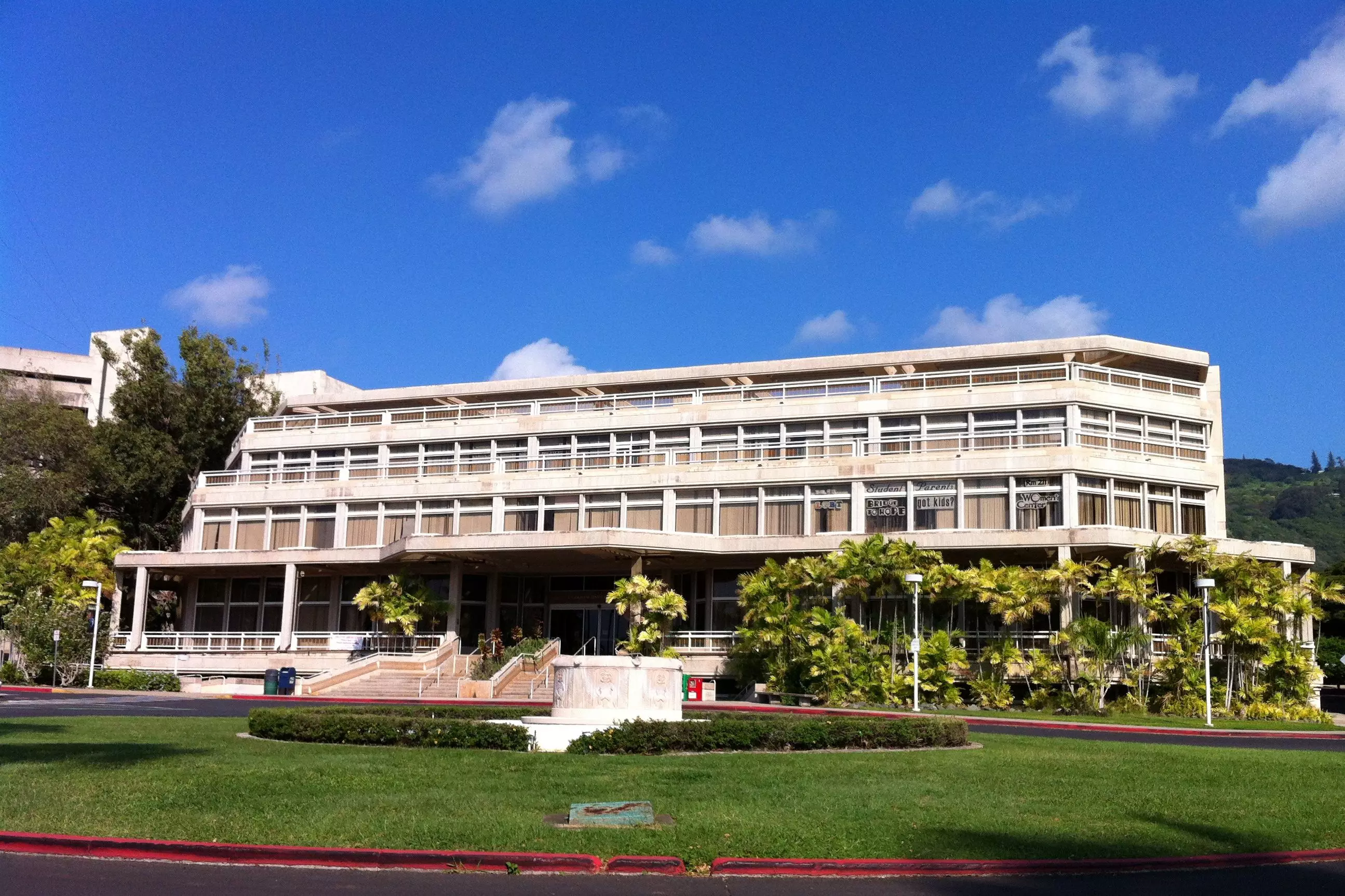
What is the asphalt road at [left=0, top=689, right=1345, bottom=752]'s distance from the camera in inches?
1010

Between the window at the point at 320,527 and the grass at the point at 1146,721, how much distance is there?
29.5 meters

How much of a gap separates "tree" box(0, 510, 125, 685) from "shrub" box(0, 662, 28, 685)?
0.91ft

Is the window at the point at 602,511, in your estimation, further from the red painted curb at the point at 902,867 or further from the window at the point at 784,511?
the red painted curb at the point at 902,867

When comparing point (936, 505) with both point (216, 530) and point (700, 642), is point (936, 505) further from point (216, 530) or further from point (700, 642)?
point (216, 530)

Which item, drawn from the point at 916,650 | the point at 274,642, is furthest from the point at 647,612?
the point at 274,642

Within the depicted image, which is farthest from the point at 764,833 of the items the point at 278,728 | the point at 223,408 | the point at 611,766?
the point at 223,408

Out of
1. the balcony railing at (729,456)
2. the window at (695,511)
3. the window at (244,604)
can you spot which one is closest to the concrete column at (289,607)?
the window at (244,604)

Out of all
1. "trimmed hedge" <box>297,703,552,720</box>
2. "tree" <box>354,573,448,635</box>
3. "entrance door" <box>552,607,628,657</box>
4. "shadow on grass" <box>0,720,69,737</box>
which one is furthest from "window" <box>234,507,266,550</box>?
"shadow on grass" <box>0,720,69,737</box>

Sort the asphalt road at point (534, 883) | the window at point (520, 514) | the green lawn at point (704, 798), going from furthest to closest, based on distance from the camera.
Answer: the window at point (520, 514) < the green lawn at point (704, 798) < the asphalt road at point (534, 883)

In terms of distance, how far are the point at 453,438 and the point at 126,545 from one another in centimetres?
2613

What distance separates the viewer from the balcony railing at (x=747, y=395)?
45781 millimetres

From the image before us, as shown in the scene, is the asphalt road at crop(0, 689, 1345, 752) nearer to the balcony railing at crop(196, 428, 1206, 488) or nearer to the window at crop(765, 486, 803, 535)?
the balcony railing at crop(196, 428, 1206, 488)

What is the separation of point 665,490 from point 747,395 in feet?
16.7

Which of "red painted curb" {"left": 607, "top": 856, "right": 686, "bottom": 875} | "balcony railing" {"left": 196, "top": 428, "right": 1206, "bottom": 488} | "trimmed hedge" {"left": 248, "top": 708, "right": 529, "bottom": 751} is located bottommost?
"red painted curb" {"left": 607, "top": 856, "right": 686, "bottom": 875}
